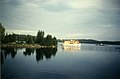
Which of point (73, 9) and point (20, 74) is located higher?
point (73, 9)

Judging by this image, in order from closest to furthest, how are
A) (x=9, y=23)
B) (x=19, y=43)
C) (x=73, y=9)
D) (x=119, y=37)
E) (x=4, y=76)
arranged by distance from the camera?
(x=119, y=37)
(x=4, y=76)
(x=73, y=9)
(x=9, y=23)
(x=19, y=43)

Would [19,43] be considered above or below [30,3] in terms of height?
below

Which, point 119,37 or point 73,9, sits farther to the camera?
point 73,9

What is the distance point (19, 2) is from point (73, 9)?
156 cm

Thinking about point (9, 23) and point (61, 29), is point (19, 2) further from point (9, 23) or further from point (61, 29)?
point (61, 29)

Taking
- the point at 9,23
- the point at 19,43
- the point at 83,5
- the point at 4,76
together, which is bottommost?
the point at 4,76

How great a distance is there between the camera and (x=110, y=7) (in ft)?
16.6

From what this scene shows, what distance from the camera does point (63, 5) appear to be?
18.7 feet

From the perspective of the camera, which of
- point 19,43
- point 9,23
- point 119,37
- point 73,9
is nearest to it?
point 119,37

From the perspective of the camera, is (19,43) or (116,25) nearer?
(116,25)

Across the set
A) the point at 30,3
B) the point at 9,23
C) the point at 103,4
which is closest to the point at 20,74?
the point at 9,23

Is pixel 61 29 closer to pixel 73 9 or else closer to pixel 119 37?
pixel 73 9

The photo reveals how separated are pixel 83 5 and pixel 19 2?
72.0 inches

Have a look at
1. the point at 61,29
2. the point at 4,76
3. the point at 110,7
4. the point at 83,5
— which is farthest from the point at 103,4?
the point at 4,76
